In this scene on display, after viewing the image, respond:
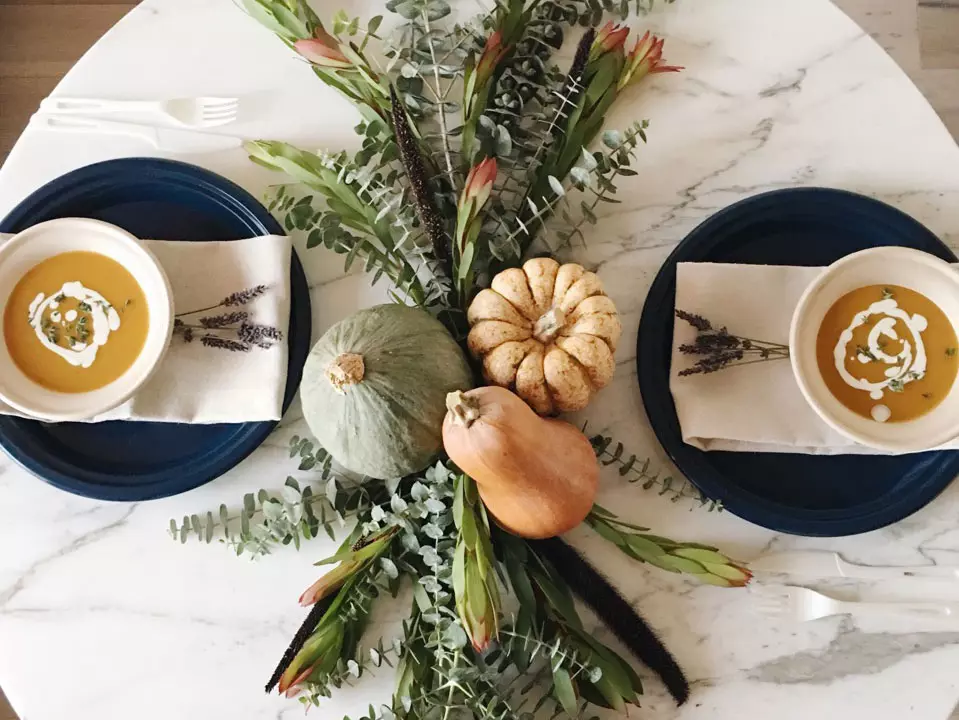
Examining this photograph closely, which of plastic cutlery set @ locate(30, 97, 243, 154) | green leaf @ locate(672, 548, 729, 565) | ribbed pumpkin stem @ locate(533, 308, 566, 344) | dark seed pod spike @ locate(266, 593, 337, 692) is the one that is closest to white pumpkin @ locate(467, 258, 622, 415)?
ribbed pumpkin stem @ locate(533, 308, 566, 344)

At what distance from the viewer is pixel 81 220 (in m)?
0.98

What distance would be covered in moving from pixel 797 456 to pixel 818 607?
0.60 ft

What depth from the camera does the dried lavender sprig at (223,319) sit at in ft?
3.39

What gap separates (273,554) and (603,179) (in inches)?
24.1

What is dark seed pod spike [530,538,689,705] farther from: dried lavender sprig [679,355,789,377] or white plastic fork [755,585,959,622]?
dried lavender sprig [679,355,789,377]

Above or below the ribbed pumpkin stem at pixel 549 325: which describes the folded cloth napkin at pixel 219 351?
below

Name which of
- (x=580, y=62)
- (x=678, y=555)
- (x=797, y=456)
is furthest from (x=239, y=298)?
(x=797, y=456)

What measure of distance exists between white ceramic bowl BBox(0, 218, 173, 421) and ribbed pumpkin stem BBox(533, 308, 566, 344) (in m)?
0.43

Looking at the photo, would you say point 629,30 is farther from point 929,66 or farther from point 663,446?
point 929,66

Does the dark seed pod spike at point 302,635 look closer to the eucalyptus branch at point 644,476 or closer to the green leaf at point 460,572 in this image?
the green leaf at point 460,572

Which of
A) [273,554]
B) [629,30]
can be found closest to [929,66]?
[629,30]

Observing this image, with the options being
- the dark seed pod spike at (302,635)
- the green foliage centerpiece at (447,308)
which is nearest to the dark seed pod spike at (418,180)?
the green foliage centerpiece at (447,308)

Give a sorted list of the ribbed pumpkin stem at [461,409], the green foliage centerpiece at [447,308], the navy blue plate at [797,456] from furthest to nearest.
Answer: the navy blue plate at [797,456]
the green foliage centerpiece at [447,308]
the ribbed pumpkin stem at [461,409]

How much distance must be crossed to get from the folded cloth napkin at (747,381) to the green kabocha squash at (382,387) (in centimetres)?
29
